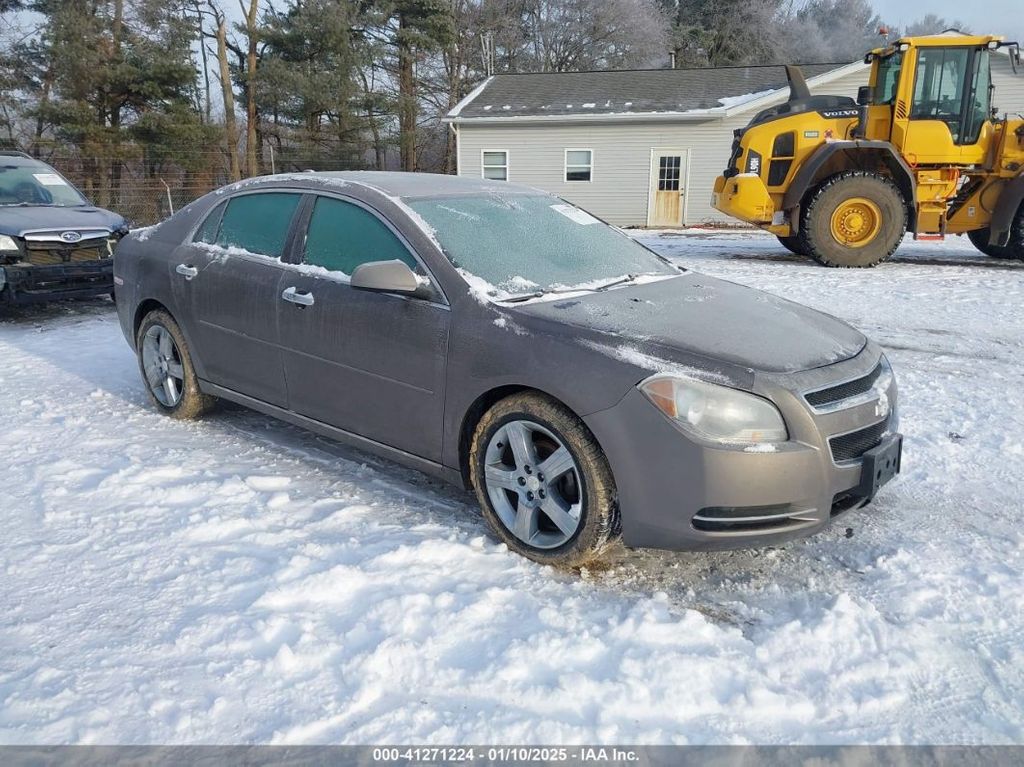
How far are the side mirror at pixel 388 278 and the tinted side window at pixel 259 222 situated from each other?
0.96m

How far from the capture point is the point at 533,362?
310 cm

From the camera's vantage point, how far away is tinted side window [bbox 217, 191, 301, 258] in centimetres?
430

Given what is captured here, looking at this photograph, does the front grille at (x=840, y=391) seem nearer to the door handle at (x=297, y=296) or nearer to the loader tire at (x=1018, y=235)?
the door handle at (x=297, y=296)

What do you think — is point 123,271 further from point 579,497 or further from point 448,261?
point 579,497

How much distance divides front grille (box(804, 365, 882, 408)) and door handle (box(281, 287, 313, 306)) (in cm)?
237

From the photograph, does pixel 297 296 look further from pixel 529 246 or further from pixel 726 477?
pixel 726 477

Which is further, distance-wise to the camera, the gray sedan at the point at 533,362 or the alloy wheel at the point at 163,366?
the alloy wheel at the point at 163,366

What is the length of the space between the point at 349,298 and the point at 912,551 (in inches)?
107

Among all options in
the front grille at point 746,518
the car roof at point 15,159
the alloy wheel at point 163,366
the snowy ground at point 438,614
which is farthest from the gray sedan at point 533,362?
the car roof at point 15,159

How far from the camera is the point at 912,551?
3.30 meters

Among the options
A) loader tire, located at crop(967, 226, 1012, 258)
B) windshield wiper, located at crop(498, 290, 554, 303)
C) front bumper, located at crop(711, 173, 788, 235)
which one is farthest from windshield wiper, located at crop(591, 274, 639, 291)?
loader tire, located at crop(967, 226, 1012, 258)

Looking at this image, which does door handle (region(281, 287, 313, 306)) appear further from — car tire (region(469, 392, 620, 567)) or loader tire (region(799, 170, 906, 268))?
loader tire (region(799, 170, 906, 268))

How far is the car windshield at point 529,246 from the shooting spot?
3580 millimetres

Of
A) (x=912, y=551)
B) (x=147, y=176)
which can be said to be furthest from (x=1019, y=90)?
(x=147, y=176)
